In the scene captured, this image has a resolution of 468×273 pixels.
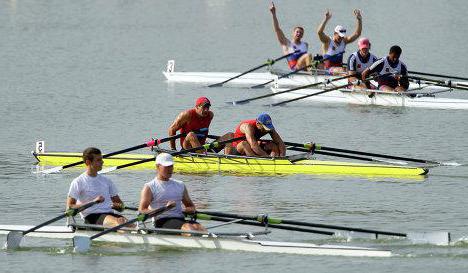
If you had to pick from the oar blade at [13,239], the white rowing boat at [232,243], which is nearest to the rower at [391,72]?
the white rowing boat at [232,243]

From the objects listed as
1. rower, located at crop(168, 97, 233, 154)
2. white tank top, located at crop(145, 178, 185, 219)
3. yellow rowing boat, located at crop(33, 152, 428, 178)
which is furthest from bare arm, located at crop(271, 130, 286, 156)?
white tank top, located at crop(145, 178, 185, 219)

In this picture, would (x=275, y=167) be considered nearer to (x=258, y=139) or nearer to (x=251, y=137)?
(x=258, y=139)

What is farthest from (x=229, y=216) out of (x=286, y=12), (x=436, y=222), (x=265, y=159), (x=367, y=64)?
(x=286, y=12)

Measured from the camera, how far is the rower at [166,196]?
19078 millimetres

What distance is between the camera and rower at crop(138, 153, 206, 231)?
1908 centimetres

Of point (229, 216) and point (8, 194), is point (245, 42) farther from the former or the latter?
point (229, 216)

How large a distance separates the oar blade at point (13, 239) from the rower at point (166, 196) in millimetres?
2196

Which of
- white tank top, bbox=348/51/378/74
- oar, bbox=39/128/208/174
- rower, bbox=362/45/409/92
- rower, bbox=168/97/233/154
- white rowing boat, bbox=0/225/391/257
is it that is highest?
white tank top, bbox=348/51/378/74

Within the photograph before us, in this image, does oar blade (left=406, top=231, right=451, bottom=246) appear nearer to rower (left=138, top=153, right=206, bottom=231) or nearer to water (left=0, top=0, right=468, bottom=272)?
water (left=0, top=0, right=468, bottom=272)

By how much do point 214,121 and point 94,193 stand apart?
15660 millimetres

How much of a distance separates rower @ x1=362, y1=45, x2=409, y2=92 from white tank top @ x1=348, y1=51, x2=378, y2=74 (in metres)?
0.42

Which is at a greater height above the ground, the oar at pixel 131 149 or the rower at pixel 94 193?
the oar at pixel 131 149

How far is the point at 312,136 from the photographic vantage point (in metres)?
32.8

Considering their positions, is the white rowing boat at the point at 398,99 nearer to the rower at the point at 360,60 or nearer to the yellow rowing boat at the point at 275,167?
the rower at the point at 360,60
